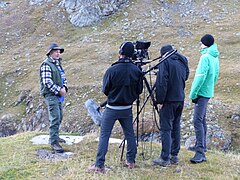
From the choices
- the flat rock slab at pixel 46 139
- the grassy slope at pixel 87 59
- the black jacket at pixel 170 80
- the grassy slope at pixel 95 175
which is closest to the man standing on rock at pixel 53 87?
the grassy slope at pixel 95 175

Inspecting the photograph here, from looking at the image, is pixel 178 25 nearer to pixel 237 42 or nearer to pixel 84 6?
pixel 237 42

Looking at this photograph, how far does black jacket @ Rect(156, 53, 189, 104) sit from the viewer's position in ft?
23.1

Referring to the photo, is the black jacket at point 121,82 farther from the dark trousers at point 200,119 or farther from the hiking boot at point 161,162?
the dark trousers at point 200,119

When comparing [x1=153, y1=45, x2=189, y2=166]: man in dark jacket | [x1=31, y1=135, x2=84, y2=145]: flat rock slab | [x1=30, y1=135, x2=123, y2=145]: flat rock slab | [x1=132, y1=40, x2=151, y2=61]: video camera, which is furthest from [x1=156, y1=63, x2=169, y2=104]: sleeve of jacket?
[x1=31, y1=135, x2=84, y2=145]: flat rock slab

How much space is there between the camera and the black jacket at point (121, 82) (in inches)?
263

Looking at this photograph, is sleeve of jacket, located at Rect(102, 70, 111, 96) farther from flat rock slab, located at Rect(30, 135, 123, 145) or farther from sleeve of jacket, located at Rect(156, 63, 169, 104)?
flat rock slab, located at Rect(30, 135, 123, 145)

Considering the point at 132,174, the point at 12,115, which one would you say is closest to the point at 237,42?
the point at 12,115

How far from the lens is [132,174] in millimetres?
6949

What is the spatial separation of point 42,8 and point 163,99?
24.2 m

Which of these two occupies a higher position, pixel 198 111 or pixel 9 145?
pixel 198 111

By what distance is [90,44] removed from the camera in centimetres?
2388

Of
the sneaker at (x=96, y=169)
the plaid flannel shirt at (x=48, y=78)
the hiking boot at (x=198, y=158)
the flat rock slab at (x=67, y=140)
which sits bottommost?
the flat rock slab at (x=67, y=140)

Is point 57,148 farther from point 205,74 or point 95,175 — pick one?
point 205,74

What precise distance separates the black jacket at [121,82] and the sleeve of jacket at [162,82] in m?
0.40
